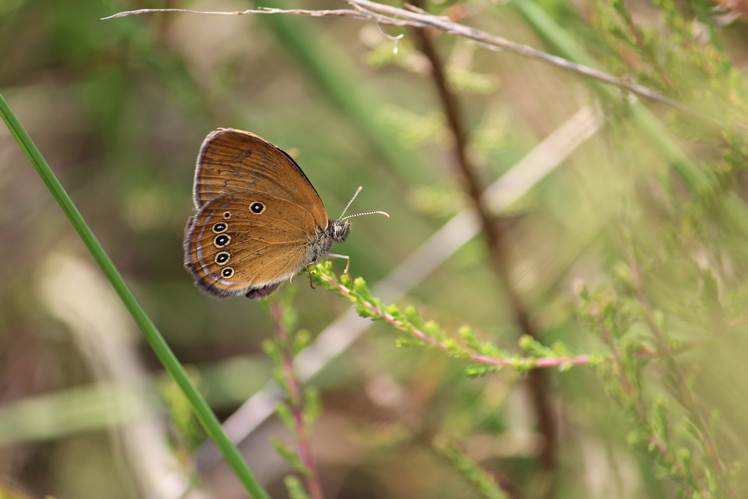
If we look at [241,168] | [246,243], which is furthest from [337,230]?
[241,168]

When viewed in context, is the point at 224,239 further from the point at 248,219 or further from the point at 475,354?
the point at 475,354

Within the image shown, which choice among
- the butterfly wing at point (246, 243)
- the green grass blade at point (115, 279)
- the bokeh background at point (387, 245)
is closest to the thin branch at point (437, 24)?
the bokeh background at point (387, 245)

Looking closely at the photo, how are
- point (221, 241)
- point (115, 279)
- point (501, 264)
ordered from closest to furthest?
1. point (115, 279)
2. point (221, 241)
3. point (501, 264)

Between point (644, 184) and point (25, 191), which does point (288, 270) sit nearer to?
point (644, 184)

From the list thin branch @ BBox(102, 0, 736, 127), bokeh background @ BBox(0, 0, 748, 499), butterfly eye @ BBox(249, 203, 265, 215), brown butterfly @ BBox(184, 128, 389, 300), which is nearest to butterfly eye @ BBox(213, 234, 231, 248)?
brown butterfly @ BBox(184, 128, 389, 300)

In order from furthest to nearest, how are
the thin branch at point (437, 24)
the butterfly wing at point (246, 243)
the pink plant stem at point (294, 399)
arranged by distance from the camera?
the butterfly wing at point (246, 243)
the pink plant stem at point (294, 399)
the thin branch at point (437, 24)

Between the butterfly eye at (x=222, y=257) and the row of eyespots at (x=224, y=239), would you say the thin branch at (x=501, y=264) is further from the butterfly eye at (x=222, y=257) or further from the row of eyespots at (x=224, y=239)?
the butterfly eye at (x=222, y=257)
